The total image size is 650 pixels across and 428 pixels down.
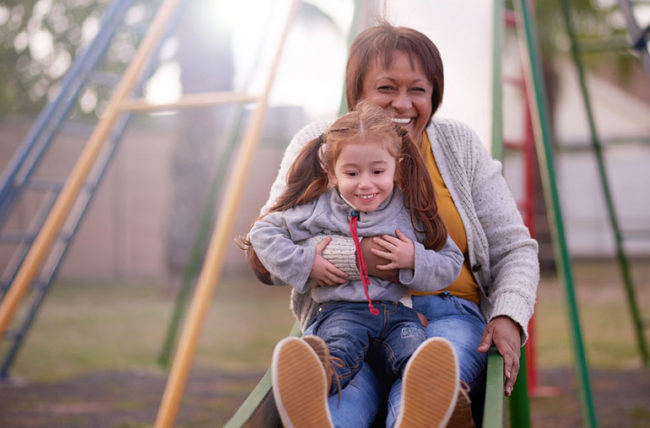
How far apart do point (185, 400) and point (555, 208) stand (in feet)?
7.85

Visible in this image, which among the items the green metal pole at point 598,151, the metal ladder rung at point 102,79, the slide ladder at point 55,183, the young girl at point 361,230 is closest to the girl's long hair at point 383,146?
the young girl at point 361,230

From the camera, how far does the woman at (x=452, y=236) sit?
1620mm

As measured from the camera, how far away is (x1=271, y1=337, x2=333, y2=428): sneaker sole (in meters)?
1.38

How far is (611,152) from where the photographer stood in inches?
615

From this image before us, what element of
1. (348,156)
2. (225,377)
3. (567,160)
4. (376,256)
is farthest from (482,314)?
(567,160)

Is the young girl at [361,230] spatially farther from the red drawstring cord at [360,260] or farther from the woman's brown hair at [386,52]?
the woman's brown hair at [386,52]

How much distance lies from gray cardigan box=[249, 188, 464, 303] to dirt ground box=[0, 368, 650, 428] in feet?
7.36

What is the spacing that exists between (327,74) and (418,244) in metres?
1.46

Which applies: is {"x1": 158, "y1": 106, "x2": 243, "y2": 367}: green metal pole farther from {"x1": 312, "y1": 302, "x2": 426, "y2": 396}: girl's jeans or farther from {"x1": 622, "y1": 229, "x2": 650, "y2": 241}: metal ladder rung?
{"x1": 312, "y1": 302, "x2": 426, "y2": 396}: girl's jeans

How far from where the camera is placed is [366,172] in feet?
4.99

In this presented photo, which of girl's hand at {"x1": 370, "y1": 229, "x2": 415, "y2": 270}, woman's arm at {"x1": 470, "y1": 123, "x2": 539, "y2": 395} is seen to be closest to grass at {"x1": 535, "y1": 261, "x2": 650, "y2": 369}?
woman's arm at {"x1": 470, "y1": 123, "x2": 539, "y2": 395}

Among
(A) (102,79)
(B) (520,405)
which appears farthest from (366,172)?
(A) (102,79)

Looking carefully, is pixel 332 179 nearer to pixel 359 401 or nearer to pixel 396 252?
pixel 396 252

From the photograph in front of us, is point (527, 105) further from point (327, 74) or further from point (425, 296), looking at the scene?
point (425, 296)
